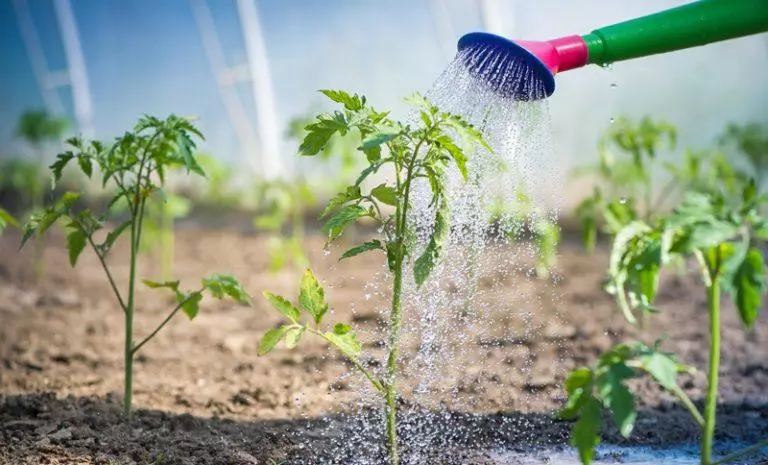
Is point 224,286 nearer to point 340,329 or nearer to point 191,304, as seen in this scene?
point 191,304

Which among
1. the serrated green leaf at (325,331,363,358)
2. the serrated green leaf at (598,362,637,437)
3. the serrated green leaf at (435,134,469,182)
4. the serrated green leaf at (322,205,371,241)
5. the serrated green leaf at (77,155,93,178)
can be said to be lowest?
the serrated green leaf at (598,362,637,437)

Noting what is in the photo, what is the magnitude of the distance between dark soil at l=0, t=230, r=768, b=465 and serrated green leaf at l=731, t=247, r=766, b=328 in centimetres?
61

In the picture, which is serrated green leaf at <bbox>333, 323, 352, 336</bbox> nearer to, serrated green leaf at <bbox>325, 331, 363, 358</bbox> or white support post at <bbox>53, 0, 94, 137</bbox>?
serrated green leaf at <bbox>325, 331, 363, 358</bbox>

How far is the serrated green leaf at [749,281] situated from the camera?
2.03 metres

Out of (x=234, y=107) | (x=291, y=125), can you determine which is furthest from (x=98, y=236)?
(x=291, y=125)

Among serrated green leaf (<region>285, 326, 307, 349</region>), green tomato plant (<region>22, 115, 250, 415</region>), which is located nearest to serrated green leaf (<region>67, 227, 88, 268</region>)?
green tomato plant (<region>22, 115, 250, 415</region>)

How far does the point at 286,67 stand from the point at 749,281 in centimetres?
751

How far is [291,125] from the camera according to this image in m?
5.46

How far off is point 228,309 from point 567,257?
283 centimetres

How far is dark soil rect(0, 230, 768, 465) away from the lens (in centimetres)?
293

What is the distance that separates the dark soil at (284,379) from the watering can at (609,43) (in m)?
0.85

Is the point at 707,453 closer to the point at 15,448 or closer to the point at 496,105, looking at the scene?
the point at 496,105

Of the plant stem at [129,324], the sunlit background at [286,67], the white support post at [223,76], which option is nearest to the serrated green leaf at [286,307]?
the plant stem at [129,324]

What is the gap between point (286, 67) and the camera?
9.11 m
